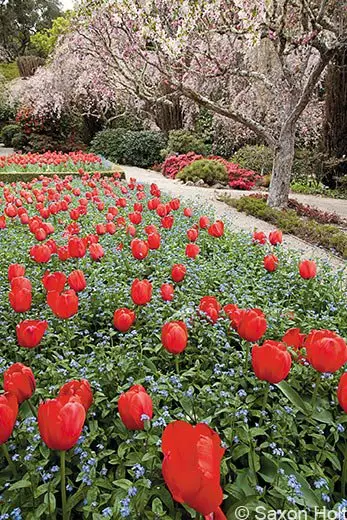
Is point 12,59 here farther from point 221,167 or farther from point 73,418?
point 73,418

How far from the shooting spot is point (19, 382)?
1.28 meters

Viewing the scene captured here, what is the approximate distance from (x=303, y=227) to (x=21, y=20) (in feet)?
124

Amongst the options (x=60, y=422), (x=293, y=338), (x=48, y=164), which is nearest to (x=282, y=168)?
(x=48, y=164)

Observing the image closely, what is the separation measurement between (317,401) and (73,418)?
95 centimetres

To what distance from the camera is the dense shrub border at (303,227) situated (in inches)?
199

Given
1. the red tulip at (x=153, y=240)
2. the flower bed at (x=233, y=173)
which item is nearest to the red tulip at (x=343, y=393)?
the red tulip at (x=153, y=240)

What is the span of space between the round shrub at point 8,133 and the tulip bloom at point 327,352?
78.8 feet

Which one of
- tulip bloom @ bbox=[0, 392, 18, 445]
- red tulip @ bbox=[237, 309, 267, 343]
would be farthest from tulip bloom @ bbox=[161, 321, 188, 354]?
tulip bloom @ bbox=[0, 392, 18, 445]

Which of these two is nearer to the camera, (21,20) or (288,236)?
(288,236)

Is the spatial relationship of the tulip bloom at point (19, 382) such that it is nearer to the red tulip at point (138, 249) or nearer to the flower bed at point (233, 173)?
the red tulip at point (138, 249)

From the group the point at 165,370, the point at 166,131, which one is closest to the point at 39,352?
the point at 165,370

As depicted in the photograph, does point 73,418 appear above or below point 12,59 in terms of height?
below

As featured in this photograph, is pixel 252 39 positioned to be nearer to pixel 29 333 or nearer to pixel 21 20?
pixel 29 333

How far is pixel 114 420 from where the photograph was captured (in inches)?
59.1
